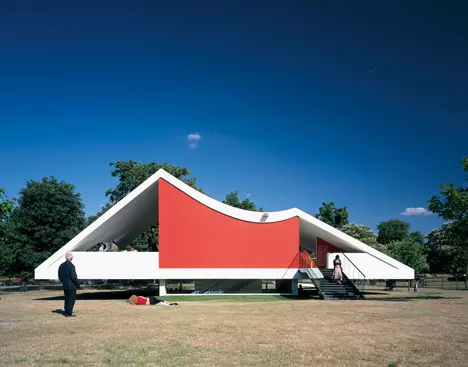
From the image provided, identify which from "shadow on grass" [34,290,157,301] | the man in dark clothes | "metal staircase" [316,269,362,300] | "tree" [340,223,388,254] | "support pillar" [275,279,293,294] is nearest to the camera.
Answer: the man in dark clothes

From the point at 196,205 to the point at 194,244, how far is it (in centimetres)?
189

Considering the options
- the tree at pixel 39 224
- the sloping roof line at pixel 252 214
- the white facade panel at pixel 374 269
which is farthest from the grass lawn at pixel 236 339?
the tree at pixel 39 224

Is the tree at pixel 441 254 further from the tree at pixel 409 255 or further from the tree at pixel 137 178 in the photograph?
the tree at pixel 137 178

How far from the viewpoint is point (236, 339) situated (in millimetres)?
8562

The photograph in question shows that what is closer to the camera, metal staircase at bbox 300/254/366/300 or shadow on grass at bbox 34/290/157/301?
metal staircase at bbox 300/254/366/300

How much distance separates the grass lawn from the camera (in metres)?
6.81

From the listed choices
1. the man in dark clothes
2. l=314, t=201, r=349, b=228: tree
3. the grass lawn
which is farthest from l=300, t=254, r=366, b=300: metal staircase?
l=314, t=201, r=349, b=228: tree

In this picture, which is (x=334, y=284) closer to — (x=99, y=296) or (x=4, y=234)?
(x=99, y=296)

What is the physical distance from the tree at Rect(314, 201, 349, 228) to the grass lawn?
5372cm

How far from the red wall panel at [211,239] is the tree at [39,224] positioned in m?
19.9

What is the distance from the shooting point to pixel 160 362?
21.6 ft

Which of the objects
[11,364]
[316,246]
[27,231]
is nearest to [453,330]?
[11,364]

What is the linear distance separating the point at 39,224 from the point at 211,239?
2331 centimetres

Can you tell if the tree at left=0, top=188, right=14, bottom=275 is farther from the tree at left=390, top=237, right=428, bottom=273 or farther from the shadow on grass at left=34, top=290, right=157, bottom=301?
the tree at left=390, top=237, right=428, bottom=273
